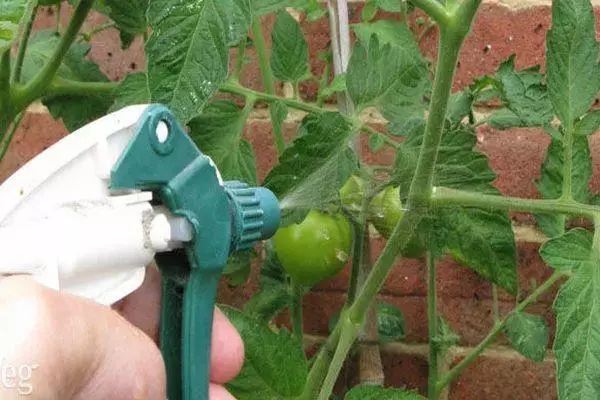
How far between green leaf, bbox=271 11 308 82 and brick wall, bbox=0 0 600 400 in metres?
0.16

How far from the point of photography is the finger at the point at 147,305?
50 centimetres

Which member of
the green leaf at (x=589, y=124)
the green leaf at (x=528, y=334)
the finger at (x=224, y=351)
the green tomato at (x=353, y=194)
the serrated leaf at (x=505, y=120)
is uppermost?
the green leaf at (x=589, y=124)

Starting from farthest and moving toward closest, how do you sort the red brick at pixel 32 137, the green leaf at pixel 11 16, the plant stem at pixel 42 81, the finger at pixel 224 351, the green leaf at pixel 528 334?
the red brick at pixel 32 137 → the green leaf at pixel 528 334 → the plant stem at pixel 42 81 → the finger at pixel 224 351 → the green leaf at pixel 11 16

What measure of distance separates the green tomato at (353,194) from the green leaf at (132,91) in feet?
0.59

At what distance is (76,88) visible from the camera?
694 mm

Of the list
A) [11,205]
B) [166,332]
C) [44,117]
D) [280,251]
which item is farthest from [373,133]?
[44,117]

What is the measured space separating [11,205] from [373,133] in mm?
349

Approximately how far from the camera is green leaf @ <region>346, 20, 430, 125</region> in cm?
62

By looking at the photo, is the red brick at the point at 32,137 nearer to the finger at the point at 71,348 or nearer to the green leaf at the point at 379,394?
the green leaf at the point at 379,394

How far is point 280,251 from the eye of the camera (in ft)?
2.40

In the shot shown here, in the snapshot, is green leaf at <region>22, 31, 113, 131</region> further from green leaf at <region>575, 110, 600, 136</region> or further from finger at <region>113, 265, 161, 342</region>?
green leaf at <region>575, 110, 600, 136</region>

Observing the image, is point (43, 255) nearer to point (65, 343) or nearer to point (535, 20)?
point (65, 343)

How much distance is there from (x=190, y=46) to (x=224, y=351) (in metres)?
0.18

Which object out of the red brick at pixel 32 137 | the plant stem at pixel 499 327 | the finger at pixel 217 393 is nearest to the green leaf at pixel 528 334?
the plant stem at pixel 499 327
